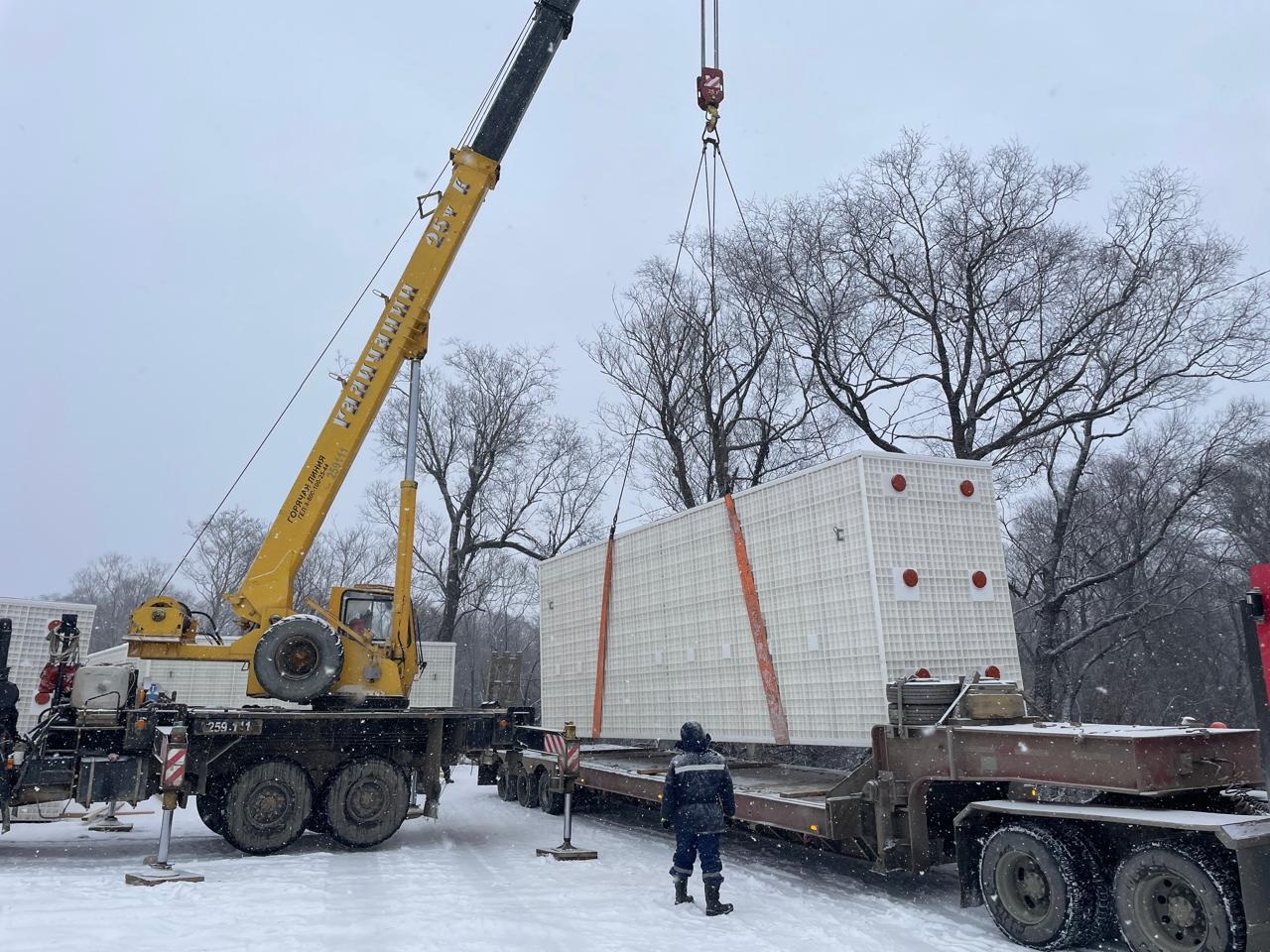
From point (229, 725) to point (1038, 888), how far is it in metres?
7.79

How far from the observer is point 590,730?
12.4 metres

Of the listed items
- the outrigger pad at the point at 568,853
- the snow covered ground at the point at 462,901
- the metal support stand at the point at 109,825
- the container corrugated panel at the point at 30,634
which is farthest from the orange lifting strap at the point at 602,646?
the container corrugated panel at the point at 30,634

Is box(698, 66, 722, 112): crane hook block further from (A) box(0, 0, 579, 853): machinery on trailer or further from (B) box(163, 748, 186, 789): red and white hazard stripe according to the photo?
(B) box(163, 748, 186, 789): red and white hazard stripe

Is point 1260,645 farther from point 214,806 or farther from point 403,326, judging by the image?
point 214,806

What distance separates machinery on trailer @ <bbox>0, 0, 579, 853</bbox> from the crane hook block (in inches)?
73.2

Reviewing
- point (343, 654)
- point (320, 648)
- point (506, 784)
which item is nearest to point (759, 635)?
point (343, 654)

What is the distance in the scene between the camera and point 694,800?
683 centimetres

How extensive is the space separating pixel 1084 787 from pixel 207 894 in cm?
654

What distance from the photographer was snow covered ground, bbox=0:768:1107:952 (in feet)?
18.9

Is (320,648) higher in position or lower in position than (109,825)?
higher

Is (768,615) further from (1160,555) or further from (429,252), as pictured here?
(1160,555)

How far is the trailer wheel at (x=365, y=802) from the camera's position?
9688 mm

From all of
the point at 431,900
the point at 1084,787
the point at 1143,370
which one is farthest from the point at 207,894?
the point at 1143,370

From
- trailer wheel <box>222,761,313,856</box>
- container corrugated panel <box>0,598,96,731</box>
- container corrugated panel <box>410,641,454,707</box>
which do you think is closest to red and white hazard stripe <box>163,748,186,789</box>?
trailer wheel <box>222,761,313,856</box>
